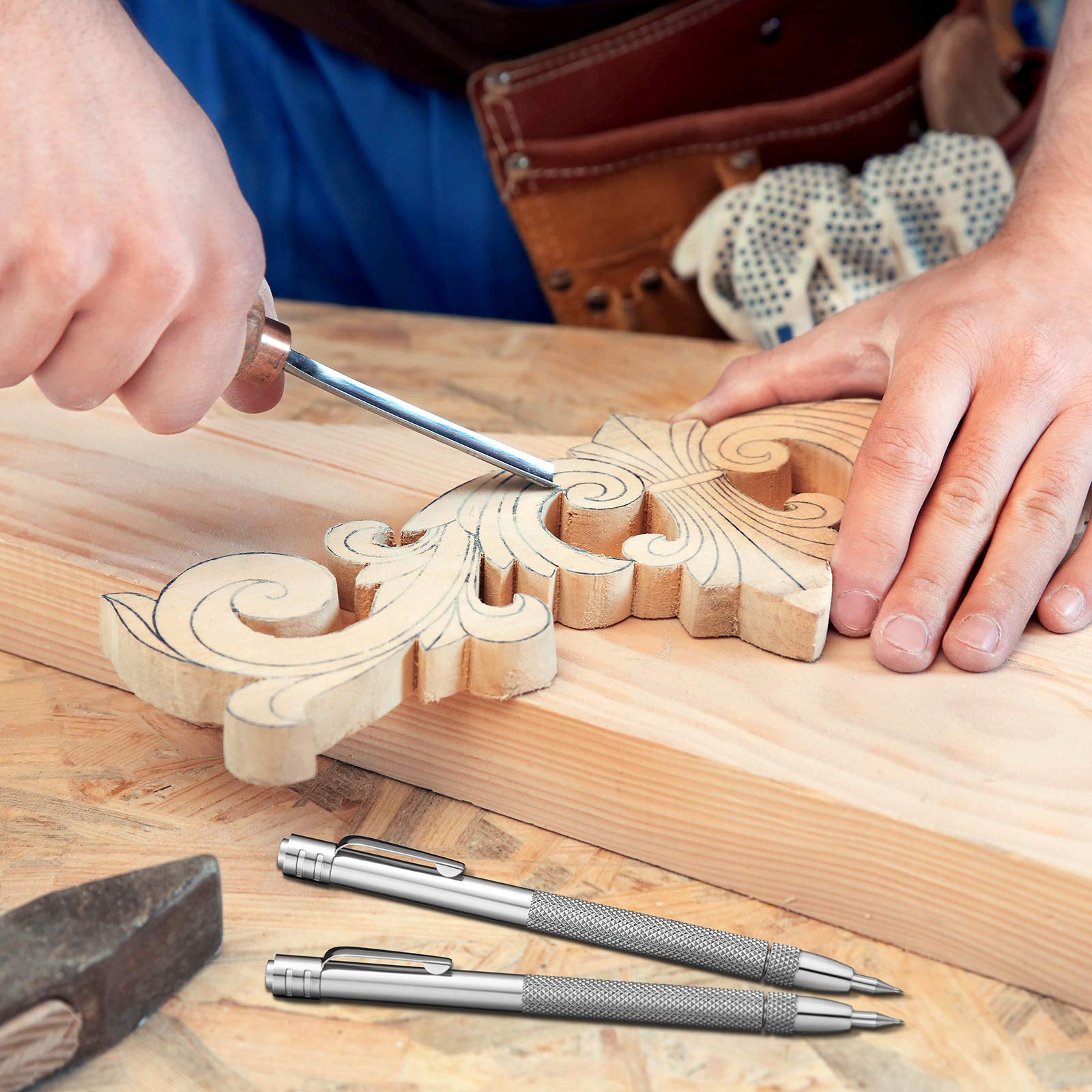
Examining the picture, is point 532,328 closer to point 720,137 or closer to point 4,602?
point 720,137

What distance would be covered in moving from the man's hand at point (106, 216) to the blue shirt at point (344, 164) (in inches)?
33.7

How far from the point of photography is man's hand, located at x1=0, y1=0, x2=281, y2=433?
0.83m

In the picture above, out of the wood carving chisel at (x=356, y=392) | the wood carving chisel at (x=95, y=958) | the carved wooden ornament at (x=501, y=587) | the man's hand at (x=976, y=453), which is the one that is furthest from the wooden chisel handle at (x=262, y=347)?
the man's hand at (x=976, y=453)

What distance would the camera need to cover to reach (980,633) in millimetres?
965

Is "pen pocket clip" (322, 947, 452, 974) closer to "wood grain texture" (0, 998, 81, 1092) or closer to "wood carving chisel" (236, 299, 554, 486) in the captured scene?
"wood grain texture" (0, 998, 81, 1092)

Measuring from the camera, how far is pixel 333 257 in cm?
190

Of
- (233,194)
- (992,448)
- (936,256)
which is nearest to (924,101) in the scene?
(936,256)

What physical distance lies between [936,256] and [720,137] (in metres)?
0.39

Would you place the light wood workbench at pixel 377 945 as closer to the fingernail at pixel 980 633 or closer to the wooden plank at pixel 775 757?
the wooden plank at pixel 775 757

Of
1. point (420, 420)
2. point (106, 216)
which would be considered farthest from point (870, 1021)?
point (106, 216)

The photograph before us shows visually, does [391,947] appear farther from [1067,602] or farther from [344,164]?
[344,164]

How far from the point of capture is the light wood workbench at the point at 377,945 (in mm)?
719

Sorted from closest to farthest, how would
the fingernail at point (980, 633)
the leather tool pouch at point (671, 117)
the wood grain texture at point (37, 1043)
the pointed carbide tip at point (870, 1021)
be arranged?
the wood grain texture at point (37, 1043) → the pointed carbide tip at point (870, 1021) → the fingernail at point (980, 633) → the leather tool pouch at point (671, 117)

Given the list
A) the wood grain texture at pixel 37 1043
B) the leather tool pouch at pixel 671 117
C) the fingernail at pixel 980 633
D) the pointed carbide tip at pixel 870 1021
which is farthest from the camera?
the leather tool pouch at pixel 671 117
